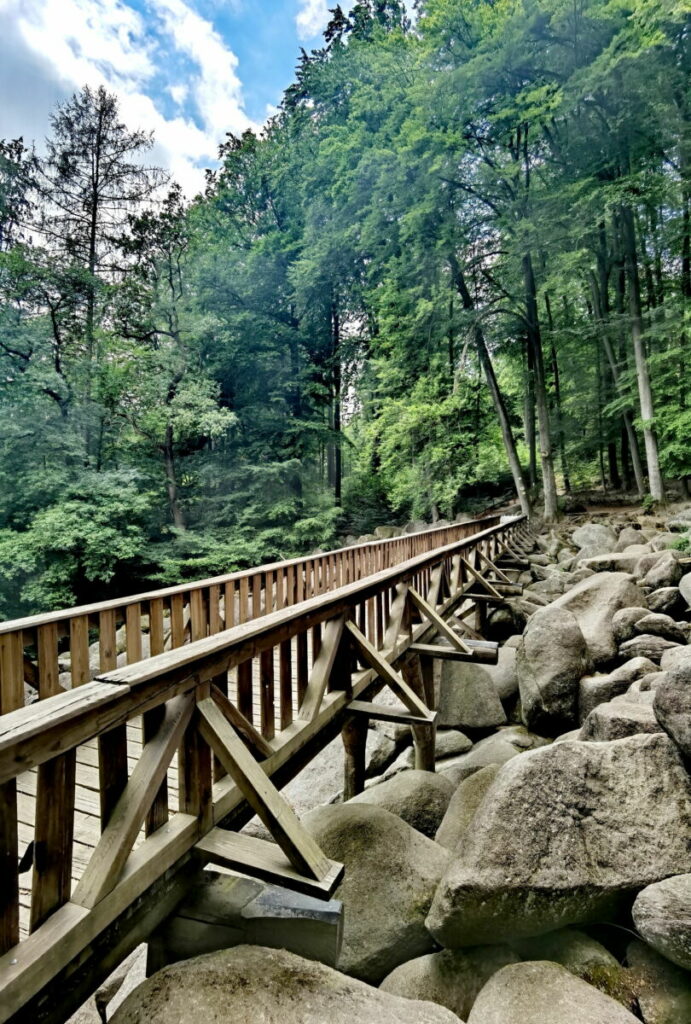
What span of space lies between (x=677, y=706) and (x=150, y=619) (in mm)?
3651

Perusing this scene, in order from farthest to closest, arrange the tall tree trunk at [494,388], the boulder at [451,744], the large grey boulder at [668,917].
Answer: the tall tree trunk at [494,388] → the boulder at [451,744] → the large grey boulder at [668,917]

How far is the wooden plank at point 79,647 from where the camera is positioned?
129 inches

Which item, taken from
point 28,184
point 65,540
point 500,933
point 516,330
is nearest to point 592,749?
point 500,933

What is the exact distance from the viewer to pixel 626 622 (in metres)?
5.36

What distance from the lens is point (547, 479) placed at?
49.8 feet

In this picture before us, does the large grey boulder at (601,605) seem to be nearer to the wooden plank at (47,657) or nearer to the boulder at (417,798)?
the boulder at (417,798)

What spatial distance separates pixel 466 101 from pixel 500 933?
57.2ft

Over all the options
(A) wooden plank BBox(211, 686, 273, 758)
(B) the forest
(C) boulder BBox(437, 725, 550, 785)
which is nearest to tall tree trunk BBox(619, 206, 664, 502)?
(B) the forest

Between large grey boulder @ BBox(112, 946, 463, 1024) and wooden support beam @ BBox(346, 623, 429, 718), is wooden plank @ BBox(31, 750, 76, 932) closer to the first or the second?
large grey boulder @ BBox(112, 946, 463, 1024)

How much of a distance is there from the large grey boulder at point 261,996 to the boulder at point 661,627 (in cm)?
466

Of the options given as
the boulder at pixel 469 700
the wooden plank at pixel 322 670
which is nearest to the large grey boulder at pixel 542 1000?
the wooden plank at pixel 322 670

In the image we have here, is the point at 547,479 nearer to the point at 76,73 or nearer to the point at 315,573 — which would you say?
the point at 315,573

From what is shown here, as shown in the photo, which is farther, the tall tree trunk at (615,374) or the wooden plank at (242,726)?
the tall tree trunk at (615,374)

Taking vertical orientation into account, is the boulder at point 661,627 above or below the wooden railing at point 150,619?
below
